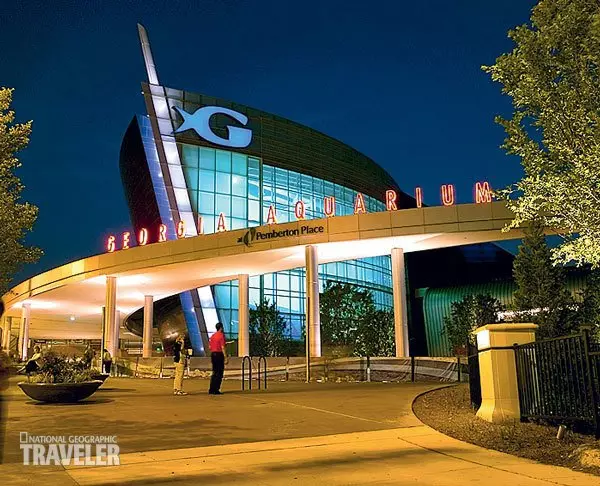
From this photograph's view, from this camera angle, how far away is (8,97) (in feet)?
68.6

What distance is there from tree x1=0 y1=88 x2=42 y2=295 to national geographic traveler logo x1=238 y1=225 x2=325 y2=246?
1044 centimetres

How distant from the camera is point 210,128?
50.4m

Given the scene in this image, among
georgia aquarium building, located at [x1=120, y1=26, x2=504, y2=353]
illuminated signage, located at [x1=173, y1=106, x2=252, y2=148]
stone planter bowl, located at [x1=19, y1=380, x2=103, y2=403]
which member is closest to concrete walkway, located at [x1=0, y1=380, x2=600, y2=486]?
stone planter bowl, located at [x1=19, y1=380, x2=103, y2=403]

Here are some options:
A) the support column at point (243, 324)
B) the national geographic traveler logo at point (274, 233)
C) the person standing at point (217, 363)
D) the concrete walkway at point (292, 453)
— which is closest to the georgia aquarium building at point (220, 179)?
the support column at point (243, 324)

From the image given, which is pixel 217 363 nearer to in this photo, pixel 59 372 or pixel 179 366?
pixel 179 366

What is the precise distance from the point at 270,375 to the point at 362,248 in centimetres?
796

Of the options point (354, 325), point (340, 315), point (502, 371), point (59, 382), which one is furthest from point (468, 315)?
point (502, 371)

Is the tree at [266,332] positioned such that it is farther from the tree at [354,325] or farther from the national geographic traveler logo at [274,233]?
the national geographic traveler logo at [274,233]

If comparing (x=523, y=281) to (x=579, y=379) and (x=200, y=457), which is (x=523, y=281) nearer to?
(x=579, y=379)

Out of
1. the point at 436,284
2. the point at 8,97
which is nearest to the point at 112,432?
the point at 8,97

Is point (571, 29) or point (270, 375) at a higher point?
point (571, 29)

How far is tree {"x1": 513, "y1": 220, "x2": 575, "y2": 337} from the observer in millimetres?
21922

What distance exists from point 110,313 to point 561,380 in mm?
34742

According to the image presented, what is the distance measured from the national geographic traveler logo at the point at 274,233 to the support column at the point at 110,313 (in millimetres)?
11790
